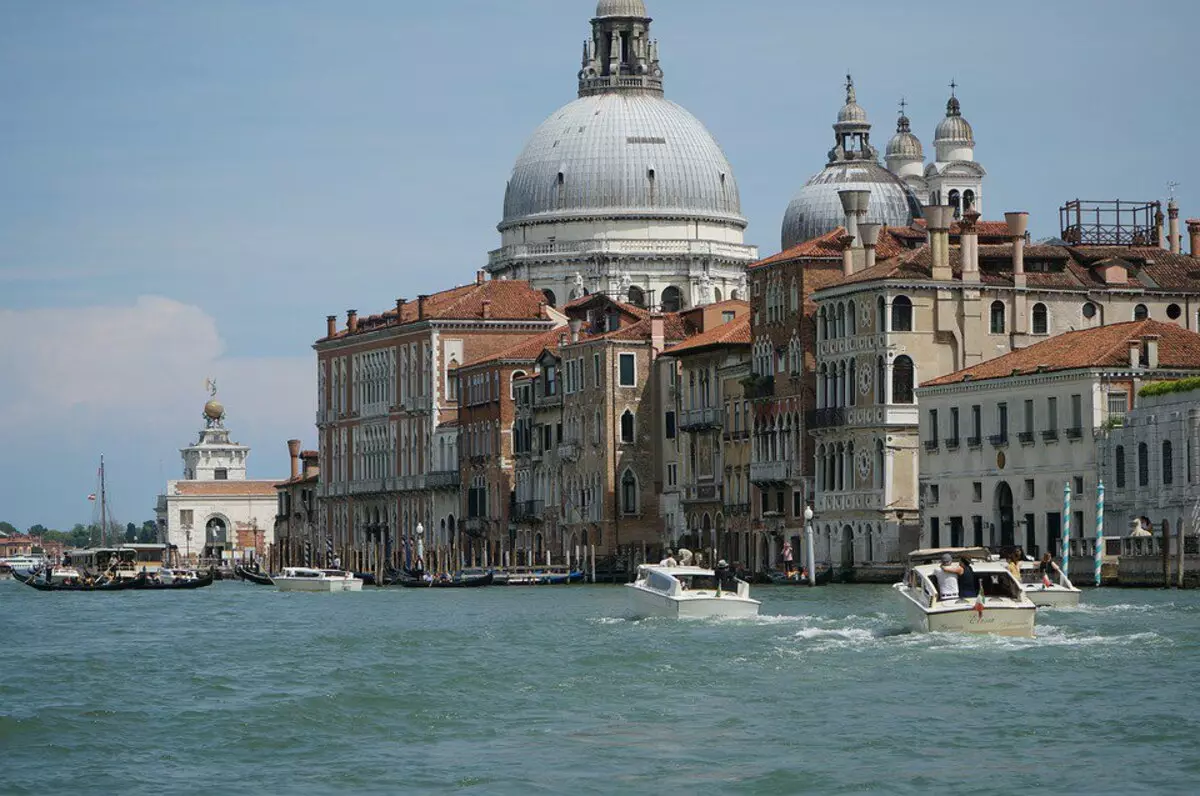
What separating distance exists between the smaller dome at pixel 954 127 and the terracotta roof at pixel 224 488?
172ft

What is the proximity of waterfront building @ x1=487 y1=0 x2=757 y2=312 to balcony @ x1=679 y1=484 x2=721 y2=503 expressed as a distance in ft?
98.6

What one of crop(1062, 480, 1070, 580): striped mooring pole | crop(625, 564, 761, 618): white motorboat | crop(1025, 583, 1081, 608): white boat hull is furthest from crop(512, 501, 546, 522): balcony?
crop(1025, 583, 1081, 608): white boat hull

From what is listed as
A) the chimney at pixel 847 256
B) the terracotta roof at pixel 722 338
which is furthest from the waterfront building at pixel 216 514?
the chimney at pixel 847 256

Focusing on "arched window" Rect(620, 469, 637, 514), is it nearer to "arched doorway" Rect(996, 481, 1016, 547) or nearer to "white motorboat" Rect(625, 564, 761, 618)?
"arched doorway" Rect(996, 481, 1016, 547)

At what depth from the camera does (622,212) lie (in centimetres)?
12044

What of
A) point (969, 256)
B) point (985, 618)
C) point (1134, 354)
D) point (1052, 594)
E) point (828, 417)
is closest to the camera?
point (985, 618)

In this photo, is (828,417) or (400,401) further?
(400,401)

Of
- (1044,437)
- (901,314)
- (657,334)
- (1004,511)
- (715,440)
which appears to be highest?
(657,334)

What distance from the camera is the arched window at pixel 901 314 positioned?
246ft

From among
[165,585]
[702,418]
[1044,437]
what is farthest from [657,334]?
[1044,437]

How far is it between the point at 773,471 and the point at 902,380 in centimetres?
722

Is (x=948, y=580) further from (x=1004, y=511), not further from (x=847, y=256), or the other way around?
(x=847, y=256)

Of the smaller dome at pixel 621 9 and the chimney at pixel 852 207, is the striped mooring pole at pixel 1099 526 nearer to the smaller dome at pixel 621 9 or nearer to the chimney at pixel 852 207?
the chimney at pixel 852 207

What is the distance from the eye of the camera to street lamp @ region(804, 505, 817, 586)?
A: 7462 centimetres
